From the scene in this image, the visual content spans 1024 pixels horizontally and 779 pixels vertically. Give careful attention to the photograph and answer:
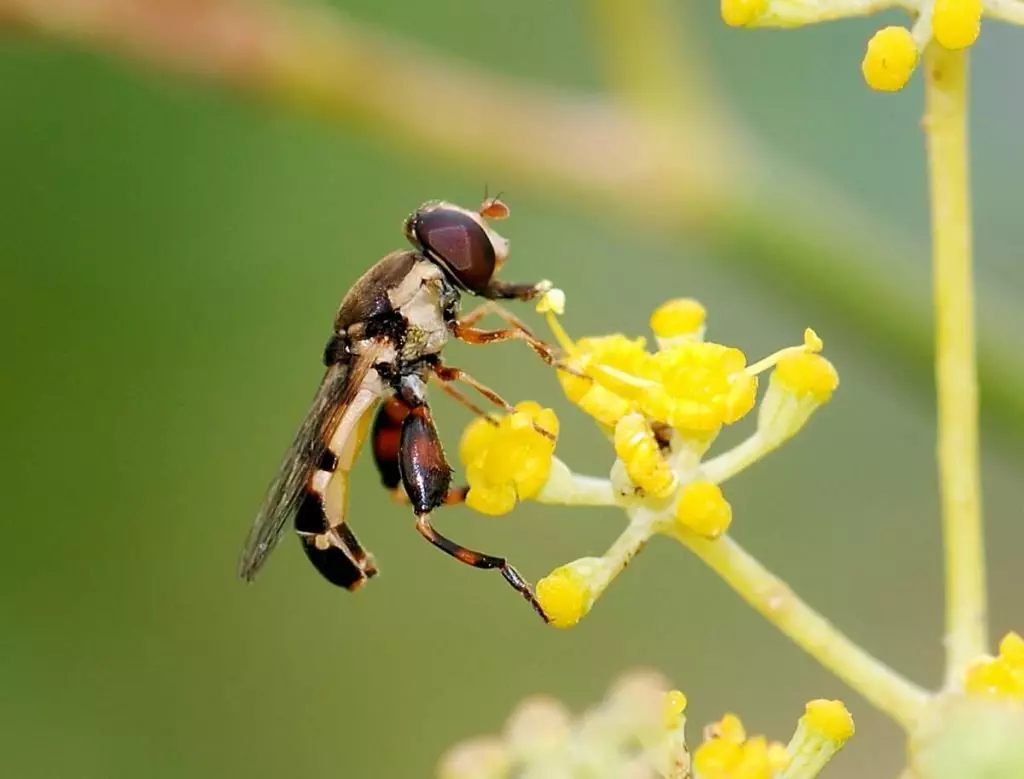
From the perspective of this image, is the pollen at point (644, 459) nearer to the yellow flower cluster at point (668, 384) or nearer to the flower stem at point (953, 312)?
the yellow flower cluster at point (668, 384)

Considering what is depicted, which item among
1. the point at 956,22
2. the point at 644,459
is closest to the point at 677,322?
the point at 644,459

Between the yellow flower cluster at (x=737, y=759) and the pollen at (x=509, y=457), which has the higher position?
the pollen at (x=509, y=457)

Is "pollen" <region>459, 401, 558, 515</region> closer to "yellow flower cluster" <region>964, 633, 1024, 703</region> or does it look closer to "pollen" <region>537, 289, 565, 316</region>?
"pollen" <region>537, 289, 565, 316</region>

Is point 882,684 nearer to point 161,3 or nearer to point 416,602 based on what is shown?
point 161,3

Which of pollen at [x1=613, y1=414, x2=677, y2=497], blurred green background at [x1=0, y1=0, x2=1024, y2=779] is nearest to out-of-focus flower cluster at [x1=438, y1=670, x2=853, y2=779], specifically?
pollen at [x1=613, y1=414, x2=677, y2=497]

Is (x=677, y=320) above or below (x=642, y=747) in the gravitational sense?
above

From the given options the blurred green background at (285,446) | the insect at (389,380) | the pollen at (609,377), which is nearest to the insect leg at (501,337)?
the insect at (389,380)

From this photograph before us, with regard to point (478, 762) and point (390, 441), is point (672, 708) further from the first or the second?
point (390, 441)
